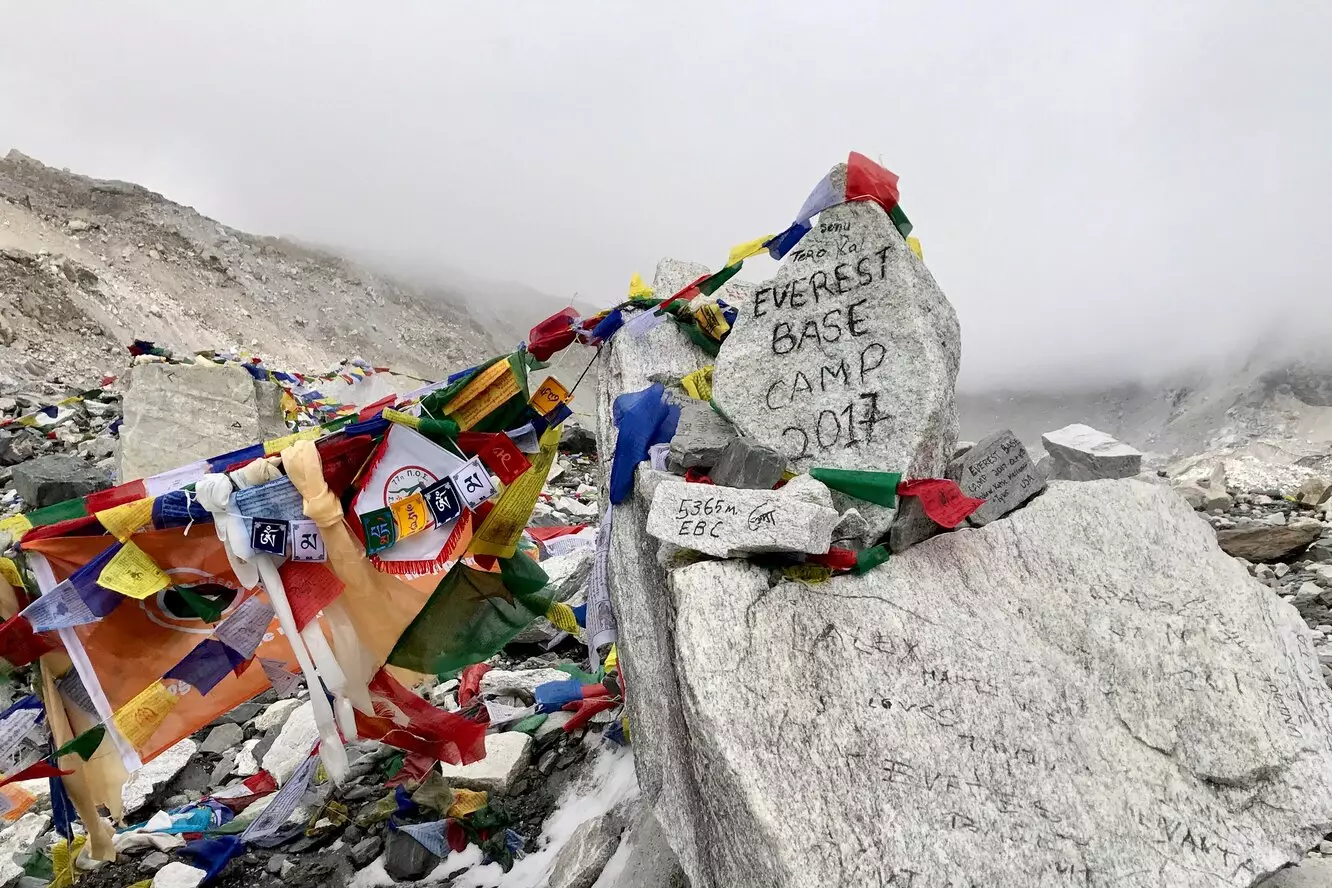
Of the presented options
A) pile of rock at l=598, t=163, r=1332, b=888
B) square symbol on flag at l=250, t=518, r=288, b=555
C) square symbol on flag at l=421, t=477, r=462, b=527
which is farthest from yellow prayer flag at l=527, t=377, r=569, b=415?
square symbol on flag at l=250, t=518, r=288, b=555

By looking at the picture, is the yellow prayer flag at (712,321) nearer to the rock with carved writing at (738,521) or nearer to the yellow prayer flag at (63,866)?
the rock with carved writing at (738,521)

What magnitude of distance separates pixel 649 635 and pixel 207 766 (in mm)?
4267

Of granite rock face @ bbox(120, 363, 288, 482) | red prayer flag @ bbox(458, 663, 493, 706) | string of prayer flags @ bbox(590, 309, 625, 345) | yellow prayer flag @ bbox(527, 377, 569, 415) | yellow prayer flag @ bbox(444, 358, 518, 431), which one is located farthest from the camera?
granite rock face @ bbox(120, 363, 288, 482)

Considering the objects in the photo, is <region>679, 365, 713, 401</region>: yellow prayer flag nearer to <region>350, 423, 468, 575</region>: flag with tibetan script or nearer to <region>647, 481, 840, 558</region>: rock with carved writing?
<region>647, 481, 840, 558</region>: rock with carved writing

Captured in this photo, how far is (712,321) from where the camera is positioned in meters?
5.20

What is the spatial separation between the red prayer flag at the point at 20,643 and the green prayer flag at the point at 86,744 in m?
0.37

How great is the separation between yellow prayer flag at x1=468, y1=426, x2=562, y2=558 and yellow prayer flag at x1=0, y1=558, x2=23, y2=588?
174cm

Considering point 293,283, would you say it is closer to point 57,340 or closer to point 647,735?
point 57,340

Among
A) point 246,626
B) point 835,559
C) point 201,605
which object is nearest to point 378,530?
point 246,626

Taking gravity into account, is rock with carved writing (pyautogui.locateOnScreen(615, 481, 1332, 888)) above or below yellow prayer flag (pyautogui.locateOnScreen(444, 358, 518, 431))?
below

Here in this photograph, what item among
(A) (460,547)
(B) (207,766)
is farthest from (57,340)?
(A) (460,547)

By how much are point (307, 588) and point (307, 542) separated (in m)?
0.21

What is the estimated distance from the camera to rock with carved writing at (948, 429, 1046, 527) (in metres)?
3.75

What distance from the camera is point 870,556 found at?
3221 millimetres
